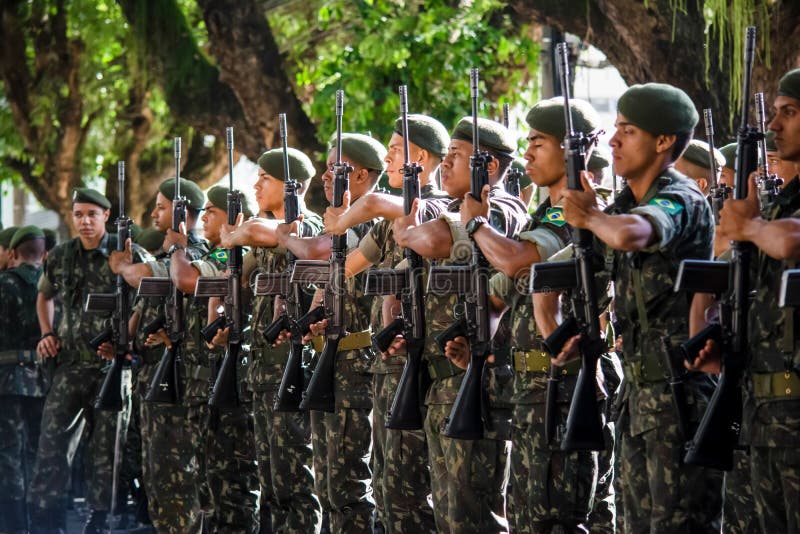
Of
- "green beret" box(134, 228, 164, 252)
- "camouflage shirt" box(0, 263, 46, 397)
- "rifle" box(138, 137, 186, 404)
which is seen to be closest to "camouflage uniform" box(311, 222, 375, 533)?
"rifle" box(138, 137, 186, 404)

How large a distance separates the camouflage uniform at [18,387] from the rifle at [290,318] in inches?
139

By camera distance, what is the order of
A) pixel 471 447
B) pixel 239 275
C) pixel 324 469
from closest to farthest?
1. pixel 471 447
2. pixel 324 469
3. pixel 239 275

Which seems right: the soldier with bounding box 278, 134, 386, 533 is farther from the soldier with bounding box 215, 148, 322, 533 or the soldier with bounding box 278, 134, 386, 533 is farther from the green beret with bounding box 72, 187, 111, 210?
the green beret with bounding box 72, 187, 111, 210

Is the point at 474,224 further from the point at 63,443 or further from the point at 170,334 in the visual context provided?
the point at 63,443

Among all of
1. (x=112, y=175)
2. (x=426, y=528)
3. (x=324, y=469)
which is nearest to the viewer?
(x=426, y=528)

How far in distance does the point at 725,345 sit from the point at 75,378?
6.08 metres

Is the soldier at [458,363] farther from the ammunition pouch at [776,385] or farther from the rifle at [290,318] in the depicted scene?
the ammunition pouch at [776,385]

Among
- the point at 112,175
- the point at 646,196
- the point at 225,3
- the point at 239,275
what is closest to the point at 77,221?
the point at 239,275

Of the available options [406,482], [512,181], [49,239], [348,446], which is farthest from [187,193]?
[406,482]

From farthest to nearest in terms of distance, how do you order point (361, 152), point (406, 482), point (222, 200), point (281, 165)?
1. point (222, 200)
2. point (281, 165)
3. point (361, 152)
4. point (406, 482)

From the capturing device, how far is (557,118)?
6027 millimetres

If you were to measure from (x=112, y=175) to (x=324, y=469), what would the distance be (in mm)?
9923

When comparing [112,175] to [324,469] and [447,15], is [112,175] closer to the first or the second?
[447,15]

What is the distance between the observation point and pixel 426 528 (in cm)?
668
